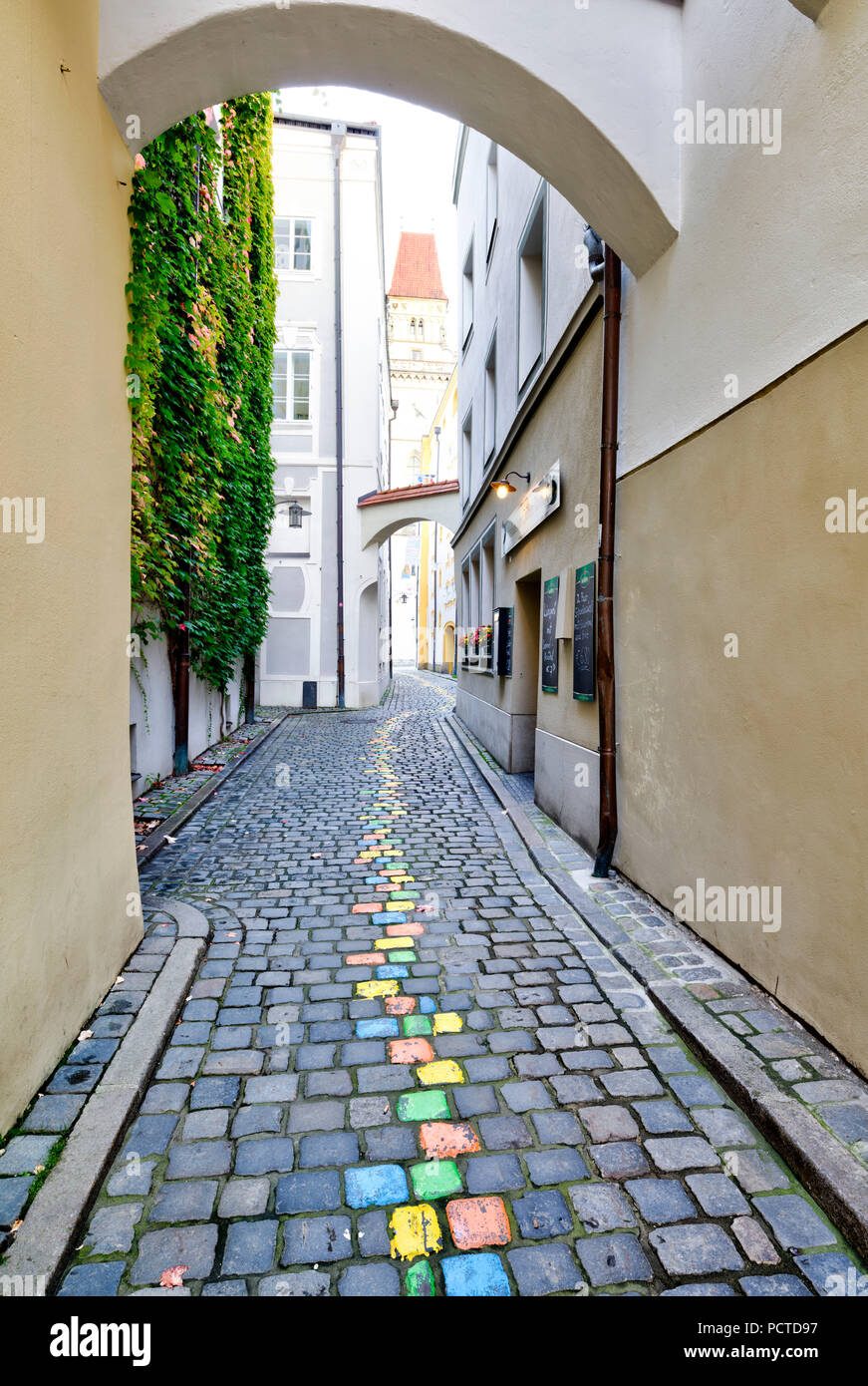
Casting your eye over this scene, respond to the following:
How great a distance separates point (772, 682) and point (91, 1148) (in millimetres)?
2979

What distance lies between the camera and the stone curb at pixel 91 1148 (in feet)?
5.76

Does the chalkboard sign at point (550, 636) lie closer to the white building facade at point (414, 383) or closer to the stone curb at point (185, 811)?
the stone curb at point (185, 811)

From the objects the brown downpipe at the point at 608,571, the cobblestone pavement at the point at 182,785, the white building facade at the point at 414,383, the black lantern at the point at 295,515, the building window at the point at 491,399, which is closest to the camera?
the brown downpipe at the point at 608,571

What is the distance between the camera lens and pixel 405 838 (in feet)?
18.6

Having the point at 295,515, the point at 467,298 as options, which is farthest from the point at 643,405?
the point at 467,298

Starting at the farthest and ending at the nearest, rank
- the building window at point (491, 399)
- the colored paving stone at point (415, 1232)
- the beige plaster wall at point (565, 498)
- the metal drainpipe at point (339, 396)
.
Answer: the metal drainpipe at point (339, 396) < the building window at point (491, 399) < the beige plaster wall at point (565, 498) < the colored paving stone at point (415, 1232)

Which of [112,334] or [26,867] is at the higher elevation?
[112,334]

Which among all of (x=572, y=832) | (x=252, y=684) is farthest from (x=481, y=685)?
(x=572, y=832)

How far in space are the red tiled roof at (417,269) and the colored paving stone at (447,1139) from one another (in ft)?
203

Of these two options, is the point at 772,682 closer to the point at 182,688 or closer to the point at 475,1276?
the point at 475,1276

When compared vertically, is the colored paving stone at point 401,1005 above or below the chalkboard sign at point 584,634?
below

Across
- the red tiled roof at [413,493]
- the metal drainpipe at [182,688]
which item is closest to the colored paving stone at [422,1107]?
the metal drainpipe at [182,688]

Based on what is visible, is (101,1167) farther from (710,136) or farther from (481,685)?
(481,685)
